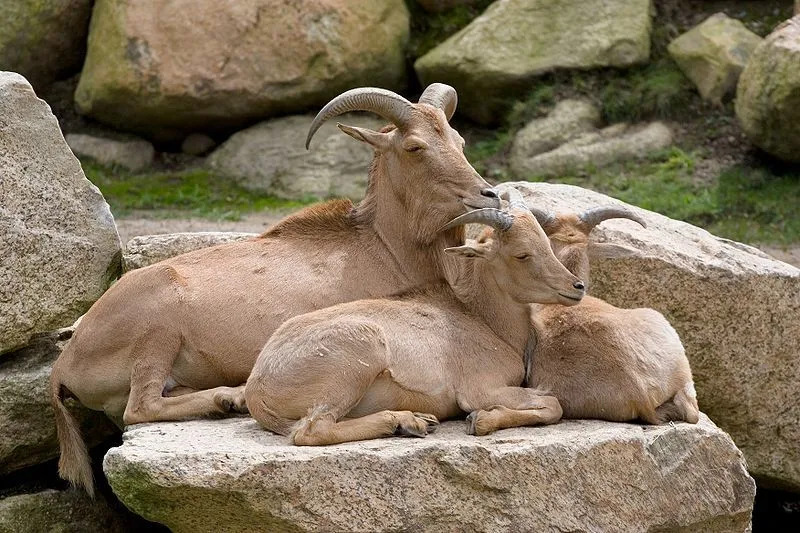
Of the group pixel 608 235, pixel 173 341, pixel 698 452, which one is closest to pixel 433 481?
pixel 698 452

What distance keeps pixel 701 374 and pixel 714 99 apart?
7.15m

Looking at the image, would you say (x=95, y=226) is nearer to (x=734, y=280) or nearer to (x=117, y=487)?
(x=117, y=487)

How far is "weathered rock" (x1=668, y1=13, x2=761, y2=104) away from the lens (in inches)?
611

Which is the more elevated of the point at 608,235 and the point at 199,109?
A: the point at 608,235

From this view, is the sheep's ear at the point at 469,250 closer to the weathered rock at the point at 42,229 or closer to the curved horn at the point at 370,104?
the curved horn at the point at 370,104

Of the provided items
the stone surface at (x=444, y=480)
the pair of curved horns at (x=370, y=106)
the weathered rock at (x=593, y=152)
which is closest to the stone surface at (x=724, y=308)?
the pair of curved horns at (x=370, y=106)

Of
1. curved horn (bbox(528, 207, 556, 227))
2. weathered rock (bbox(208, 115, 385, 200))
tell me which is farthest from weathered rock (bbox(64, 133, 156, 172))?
curved horn (bbox(528, 207, 556, 227))

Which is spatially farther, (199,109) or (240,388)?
(199,109)

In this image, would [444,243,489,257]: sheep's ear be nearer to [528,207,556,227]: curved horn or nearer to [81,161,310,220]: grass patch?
[528,207,556,227]: curved horn

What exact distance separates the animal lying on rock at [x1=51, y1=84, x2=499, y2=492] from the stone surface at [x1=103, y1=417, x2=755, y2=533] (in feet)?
2.71

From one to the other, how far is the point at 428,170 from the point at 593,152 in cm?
726

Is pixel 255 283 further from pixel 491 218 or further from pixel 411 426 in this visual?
pixel 411 426

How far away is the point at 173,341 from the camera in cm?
796

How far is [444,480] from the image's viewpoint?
655 centimetres
